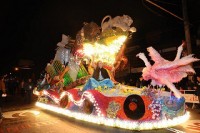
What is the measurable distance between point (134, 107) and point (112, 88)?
199cm

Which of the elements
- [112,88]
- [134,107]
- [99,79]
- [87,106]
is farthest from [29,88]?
[134,107]

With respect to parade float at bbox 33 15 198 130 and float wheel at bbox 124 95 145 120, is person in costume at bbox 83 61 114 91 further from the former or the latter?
float wheel at bbox 124 95 145 120

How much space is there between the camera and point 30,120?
978 cm

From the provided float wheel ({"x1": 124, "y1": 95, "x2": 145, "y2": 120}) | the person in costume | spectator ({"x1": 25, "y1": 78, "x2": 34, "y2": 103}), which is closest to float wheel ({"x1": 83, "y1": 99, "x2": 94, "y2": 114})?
the person in costume

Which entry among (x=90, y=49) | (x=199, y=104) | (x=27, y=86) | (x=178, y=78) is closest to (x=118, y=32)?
(x=90, y=49)

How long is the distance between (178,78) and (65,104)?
5.06m

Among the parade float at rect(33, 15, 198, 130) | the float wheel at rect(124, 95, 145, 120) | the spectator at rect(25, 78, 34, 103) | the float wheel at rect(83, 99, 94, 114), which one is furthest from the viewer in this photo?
the spectator at rect(25, 78, 34, 103)

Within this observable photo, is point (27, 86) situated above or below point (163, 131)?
above

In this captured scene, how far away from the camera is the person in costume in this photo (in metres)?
8.82

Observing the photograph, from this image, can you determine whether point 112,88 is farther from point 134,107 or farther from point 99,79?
Answer: point 134,107

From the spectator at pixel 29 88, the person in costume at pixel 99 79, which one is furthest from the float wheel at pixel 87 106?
the spectator at pixel 29 88

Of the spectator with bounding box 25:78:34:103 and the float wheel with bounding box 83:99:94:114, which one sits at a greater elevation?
the spectator with bounding box 25:78:34:103

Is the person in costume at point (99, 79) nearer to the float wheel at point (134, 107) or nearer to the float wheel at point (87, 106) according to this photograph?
the float wheel at point (87, 106)

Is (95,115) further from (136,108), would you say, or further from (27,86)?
(27,86)
